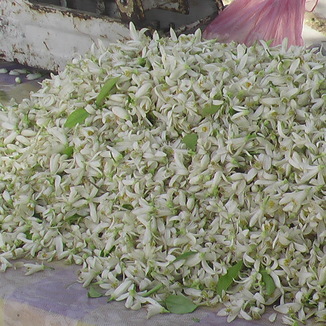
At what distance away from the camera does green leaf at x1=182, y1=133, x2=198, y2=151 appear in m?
1.63

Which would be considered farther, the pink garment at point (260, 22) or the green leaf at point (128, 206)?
the pink garment at point (260, 22)

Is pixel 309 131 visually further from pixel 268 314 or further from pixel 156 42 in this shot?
pixel 156 42

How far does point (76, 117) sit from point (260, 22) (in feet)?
3.11

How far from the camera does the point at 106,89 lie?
1760 mm

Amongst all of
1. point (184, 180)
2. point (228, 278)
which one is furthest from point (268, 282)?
point (184, 180)

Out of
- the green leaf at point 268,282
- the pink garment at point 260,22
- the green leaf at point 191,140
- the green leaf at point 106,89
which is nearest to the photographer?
the green leaf at point 268,282

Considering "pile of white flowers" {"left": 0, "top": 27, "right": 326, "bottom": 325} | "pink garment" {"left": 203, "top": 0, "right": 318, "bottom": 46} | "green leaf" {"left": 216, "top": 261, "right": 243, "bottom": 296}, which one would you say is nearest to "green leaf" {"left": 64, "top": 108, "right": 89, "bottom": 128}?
"pile of white flowers" {"left": 0, "top": 27, "right": 326, "bottom": 325}

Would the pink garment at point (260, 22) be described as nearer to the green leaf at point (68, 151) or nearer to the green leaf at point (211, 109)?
the green leaf at point (211, 109)

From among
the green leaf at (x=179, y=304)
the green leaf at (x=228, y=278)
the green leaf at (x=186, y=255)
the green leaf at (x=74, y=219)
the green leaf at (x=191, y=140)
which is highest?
the green leaf at (x=191, y=140)

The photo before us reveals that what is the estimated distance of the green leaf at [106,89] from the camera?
1.76 meters

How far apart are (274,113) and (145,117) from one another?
0.33 m

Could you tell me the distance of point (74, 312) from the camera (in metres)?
1.51

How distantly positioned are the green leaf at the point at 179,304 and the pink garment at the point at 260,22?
117cm

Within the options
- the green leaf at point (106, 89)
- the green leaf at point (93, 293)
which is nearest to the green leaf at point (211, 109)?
the green leaf at point (106, 89)
